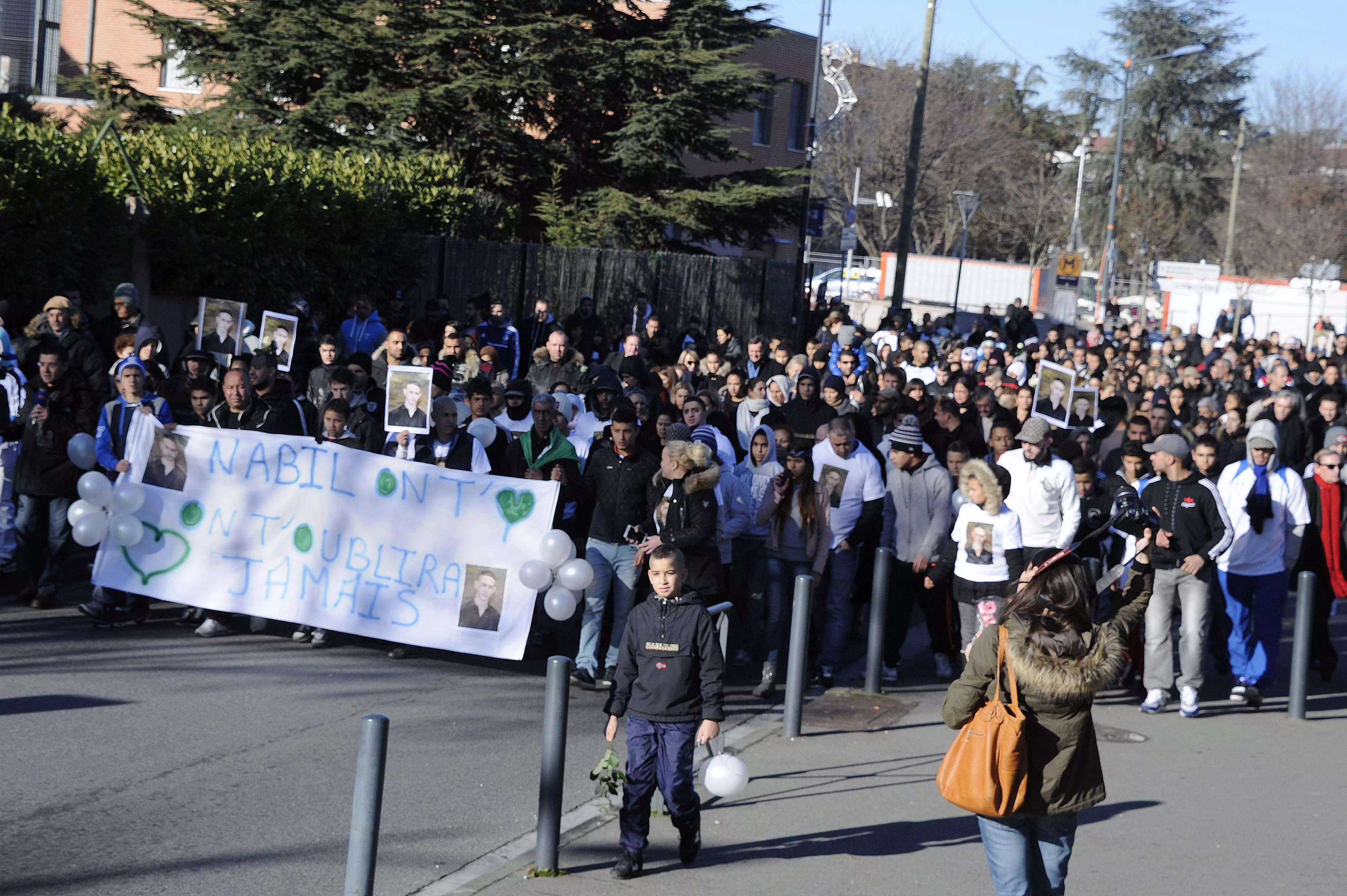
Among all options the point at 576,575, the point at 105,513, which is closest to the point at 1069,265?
the point at 576,575

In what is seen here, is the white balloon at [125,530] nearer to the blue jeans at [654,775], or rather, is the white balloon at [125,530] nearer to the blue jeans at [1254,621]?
the blue jeans at [654,775]

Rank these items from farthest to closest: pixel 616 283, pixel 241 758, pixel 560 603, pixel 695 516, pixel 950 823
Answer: pixel 616 283 → pixel 560 603 → pixel 695 516 → pixel 241 758 → pixel 950 823

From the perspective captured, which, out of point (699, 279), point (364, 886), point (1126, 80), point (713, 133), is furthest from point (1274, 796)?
point (1126, 80)

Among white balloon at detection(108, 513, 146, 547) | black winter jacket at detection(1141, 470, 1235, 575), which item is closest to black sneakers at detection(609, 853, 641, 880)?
black winter jacket at detection(1141, 470, 1235, 575)

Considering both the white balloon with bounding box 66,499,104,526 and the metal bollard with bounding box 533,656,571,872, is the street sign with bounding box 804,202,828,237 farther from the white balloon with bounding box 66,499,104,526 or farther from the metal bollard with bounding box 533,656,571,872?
the metal bollard with bounding box 533,656,571,872

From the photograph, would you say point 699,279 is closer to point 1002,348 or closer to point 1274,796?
point 1002,348

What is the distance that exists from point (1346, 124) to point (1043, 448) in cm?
7004

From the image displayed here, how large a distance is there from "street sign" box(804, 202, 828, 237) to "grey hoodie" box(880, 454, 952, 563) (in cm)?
2020

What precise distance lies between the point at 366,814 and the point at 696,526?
13.8 feet

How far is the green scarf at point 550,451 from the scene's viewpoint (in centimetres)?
1014

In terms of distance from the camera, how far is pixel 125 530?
398 inches

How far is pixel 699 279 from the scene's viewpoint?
2914 centimetres

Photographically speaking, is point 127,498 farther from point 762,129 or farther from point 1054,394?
point 762,129

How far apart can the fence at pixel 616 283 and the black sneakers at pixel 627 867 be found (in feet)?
44.2
